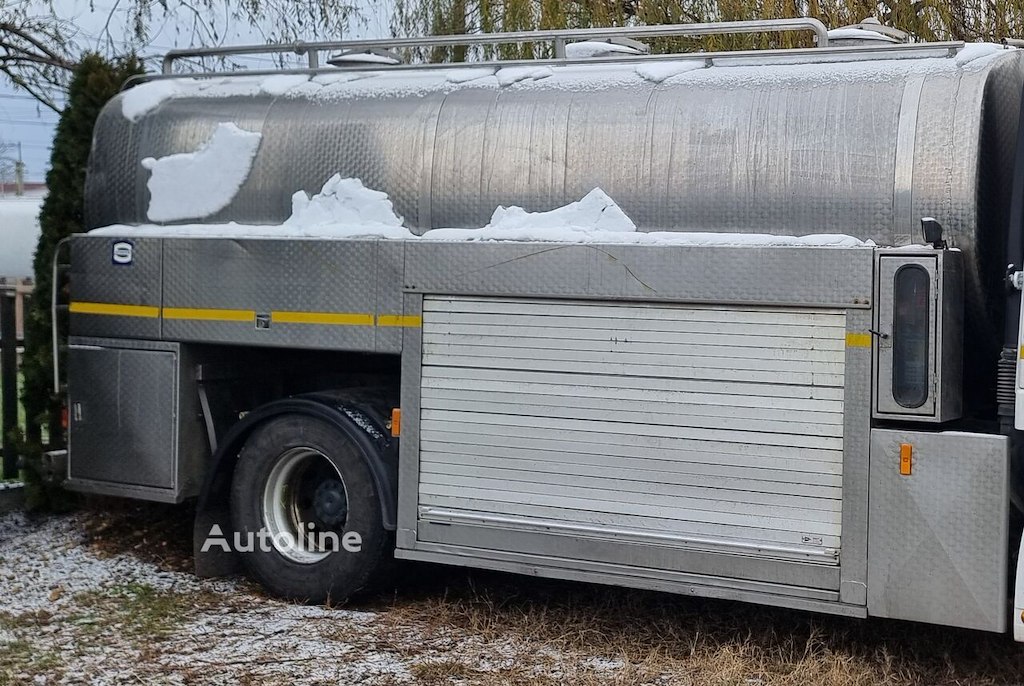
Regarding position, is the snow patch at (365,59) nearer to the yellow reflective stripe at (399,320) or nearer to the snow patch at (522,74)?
the snow patch at (522,74)

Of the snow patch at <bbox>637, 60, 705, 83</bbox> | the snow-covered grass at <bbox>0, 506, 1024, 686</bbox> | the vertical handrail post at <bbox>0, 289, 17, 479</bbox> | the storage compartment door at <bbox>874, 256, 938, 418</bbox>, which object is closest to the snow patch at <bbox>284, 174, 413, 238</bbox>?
the snow patch at <bbox>637, 60, 705, 83</bbox>

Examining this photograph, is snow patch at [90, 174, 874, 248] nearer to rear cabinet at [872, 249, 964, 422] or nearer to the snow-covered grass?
rear cabinet at [872, 249, 964, 422]

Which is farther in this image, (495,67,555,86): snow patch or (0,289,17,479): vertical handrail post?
(0,289,17,479): vertical handrail post

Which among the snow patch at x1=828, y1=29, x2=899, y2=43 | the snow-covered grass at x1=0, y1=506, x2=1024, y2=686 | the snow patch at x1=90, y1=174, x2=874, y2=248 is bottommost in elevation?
the snow-covered grass at x1=0, y1=506, x2=1024, y2=686

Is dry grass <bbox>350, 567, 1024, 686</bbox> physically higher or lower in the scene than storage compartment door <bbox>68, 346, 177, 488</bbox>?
lower

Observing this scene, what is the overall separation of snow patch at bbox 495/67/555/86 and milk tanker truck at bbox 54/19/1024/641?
0.06 feet

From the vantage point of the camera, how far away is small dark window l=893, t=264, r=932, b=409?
507cm

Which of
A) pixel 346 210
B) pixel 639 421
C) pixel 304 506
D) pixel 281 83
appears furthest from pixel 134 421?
pixel 639 421

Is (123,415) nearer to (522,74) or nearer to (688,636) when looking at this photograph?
(522,74)

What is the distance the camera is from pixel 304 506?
276 inches

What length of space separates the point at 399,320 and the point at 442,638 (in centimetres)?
155

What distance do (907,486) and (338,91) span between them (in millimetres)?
3661

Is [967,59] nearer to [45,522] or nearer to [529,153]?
[529,153]

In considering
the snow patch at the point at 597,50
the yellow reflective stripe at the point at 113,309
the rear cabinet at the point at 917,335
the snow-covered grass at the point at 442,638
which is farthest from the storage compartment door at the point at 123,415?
the rear cabinet at the point at 917,335
